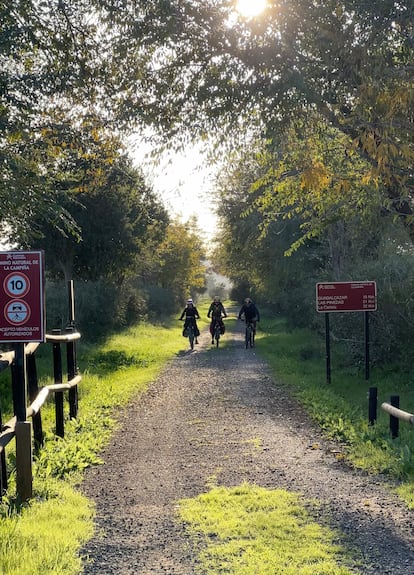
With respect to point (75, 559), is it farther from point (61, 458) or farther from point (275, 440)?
point (275, 440)

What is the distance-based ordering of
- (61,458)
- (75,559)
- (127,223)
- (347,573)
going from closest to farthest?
(347,573), (75,559), (61,458), (127,223)

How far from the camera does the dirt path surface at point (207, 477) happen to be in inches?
191

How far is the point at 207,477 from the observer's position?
706cm

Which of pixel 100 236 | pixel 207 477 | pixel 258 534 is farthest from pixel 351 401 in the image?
pixel 100 236

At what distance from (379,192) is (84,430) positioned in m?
6.40

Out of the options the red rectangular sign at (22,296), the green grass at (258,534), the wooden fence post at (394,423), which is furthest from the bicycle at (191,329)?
the red rectangular sign at (22,296)

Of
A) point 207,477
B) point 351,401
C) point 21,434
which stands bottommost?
point 351,401

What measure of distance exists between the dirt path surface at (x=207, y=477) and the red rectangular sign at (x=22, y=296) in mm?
1800

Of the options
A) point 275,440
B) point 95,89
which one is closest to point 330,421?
point 275,440

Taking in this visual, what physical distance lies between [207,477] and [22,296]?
278 cm

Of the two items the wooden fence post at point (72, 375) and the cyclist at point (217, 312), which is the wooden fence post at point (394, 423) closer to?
the wooden fence post at point (72, 375)

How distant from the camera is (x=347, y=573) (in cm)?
433

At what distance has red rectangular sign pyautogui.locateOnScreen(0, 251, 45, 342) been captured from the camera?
244 inches

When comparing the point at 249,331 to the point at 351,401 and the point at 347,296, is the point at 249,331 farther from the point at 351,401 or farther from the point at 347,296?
the point at 351,401
